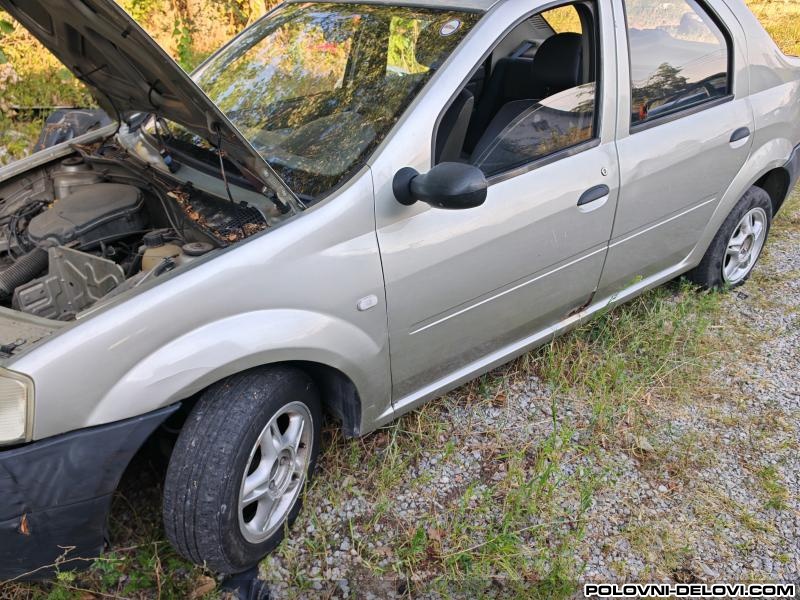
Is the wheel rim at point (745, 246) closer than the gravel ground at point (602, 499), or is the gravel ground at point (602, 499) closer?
the gravel ground at point (602, 499)

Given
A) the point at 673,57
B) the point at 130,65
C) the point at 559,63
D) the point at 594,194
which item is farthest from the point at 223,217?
the point at 673,57

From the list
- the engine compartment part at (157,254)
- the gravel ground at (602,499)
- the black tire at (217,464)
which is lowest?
the gravel ground at (602,499)

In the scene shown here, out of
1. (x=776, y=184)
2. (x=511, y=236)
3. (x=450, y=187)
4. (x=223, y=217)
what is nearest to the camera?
(x=450, y=187)

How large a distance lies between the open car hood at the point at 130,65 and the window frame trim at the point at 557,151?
62cm

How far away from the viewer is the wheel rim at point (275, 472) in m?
2.12

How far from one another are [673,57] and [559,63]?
570 mm

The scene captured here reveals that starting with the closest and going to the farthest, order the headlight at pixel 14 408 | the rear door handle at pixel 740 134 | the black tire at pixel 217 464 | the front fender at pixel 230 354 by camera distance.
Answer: the headlight at pixel 14 408 → the front fender at pixel 230 354 → the black tire at pixel 217 464 → the rear door handle at pixel 740 134

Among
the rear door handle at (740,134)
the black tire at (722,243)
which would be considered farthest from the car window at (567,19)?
the black tire at (722,243)

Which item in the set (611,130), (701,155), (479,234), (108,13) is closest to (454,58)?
(479,234)

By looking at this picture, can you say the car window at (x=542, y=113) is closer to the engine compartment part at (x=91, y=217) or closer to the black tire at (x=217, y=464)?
the black tire at (x=217, y=464)

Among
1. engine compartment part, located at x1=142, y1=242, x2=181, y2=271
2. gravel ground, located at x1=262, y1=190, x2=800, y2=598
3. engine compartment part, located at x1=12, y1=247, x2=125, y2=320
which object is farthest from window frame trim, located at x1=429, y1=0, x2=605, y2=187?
engine compartment part, located at x1=12, y1=247, x2=125, y2=320

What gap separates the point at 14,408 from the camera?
5.50 ft

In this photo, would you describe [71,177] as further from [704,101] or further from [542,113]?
[704,101]

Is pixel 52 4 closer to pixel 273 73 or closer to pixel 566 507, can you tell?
pixel 273 73
